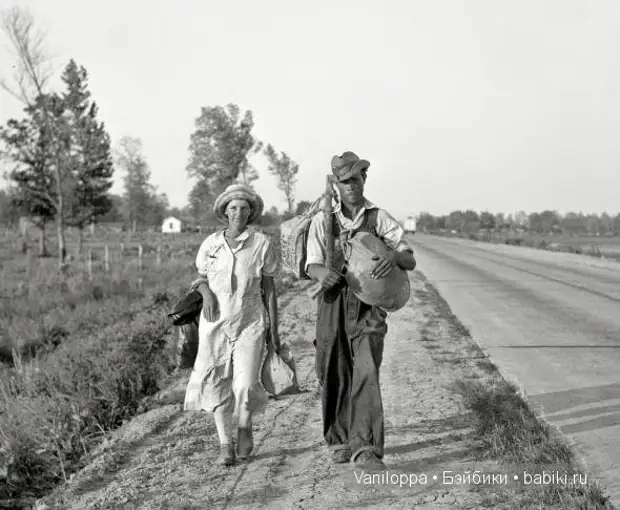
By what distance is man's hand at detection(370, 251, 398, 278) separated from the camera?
4363 mm

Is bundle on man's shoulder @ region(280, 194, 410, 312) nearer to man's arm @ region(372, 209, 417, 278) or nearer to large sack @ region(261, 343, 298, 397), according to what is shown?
man's arm @ region(372, 209, 417, 278)

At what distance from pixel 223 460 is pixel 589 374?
4435 mm

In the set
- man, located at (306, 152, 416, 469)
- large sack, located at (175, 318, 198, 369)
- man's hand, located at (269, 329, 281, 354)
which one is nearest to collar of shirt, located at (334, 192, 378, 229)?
man, located at (306, 152, 416, 469)

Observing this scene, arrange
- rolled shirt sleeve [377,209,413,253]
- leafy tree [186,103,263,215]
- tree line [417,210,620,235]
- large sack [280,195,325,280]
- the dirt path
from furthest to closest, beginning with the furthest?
tree line [417,210,620,235], leafy tree [186,103,263,215], large sack [280,195,325,280], rolled shirt sleeve [377,209,413,253], the dirt path

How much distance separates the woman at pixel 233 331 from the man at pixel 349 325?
16.1 inches

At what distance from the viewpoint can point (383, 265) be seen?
4359mm

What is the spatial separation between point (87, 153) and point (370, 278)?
39.5 metres

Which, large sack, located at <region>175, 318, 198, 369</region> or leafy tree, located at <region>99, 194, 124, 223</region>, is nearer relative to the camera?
large sack, located at <region>175, 318, 198, 369</region>

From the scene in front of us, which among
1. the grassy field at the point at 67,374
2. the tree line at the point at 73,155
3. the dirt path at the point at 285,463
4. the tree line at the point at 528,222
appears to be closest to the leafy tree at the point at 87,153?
the tree line at the point at 73,155

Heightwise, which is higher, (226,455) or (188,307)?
(188,307)

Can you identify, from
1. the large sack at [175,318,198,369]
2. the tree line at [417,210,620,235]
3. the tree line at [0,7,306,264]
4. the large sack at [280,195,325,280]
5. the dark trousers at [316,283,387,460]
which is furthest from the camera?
the tree line at [417,210,620,235]

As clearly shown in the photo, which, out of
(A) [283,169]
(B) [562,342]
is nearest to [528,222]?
(A) [283,169]

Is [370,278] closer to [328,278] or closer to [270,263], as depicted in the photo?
[328,278]

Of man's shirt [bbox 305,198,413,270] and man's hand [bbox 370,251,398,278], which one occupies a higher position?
man's shirt [bbox 305,198,413,270]
